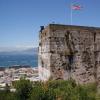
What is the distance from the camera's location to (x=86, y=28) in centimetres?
1775

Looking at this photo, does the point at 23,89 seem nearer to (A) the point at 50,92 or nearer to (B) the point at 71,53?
(A) the point at 50,92

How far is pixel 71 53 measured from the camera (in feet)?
57.1

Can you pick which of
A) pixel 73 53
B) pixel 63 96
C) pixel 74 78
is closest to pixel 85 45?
pixel 73 53

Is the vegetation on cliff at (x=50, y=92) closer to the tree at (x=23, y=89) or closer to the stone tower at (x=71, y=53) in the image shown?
the tree at (x=23, y=89)

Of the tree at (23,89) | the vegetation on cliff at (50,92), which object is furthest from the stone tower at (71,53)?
the tree at (23,89)

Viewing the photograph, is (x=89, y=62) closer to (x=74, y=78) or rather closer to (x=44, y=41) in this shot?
(x=74, y=78)

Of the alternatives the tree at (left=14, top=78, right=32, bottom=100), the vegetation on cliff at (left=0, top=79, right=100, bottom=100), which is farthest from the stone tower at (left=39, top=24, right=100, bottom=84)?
the tree at (left=14, top=78, right=32, bottom=100)

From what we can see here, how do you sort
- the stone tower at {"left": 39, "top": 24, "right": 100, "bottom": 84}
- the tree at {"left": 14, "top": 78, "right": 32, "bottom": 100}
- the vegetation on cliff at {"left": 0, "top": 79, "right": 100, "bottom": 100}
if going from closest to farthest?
1. the vegetation on cliff at {"left": 0, "top": 79, "right": 100, "bottom": 100}
2. the tree at {"left": 14, "top": 78, "right": 32, "bottom": 100}
3. the stone tower at {"left": 39, "top": 24, "right": 100, "bottom": 84}

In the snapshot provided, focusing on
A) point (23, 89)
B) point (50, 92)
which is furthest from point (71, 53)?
point (23, 89)

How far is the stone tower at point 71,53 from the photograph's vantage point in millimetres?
16984

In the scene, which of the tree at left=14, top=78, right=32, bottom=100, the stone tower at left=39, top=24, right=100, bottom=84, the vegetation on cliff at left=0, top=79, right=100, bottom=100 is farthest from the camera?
the stone tower at left=39, top=24, right=100, bottom=84

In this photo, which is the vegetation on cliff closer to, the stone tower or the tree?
the tree

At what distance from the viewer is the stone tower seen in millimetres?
16984

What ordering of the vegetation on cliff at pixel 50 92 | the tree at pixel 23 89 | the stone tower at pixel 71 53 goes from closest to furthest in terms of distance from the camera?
1. the vegetation on cliff at pixel 50 92
2. the tree at pixel 23 89
3. the stone tower at pixel 71 53
